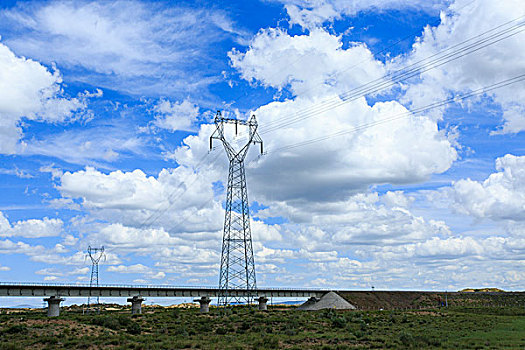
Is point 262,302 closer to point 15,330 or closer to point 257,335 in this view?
point 257,335

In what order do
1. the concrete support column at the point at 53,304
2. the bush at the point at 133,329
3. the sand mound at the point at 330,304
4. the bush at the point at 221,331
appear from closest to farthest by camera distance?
the bush at the point at 133,329 → the bush at the point at 221,331 → the concrete support column at the point at 53,304 → the sand mound at the point at 330,304

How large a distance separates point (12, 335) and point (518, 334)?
181ft

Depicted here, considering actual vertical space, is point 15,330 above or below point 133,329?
above

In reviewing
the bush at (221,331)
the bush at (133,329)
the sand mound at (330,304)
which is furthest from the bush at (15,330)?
the sand mound at (330,304)

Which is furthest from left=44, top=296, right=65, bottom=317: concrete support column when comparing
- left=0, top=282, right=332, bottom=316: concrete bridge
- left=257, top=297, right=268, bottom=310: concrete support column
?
left=257, top=297, right=268, bottom=310: concrete support column

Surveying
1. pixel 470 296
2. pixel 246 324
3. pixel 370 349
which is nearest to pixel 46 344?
pixel 246 324

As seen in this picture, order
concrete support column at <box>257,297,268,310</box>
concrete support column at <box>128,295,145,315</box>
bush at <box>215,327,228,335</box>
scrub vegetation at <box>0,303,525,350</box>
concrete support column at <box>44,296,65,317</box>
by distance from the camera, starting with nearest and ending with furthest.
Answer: scrub vegetation at <box>0,303,525,350</box> < bush at <box>215,327,228,335</box> < concrete support column at <box>44,296,65,317</box> < concrete support column at <box>128,295,145,315</box> < concrete support column at <box>257,297,268,310</box>

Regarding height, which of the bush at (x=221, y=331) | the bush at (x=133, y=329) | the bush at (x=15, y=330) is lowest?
the bush at (x=221, y=331)

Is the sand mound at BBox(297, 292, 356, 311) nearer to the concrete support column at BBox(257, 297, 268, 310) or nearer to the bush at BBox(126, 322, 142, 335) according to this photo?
the concrete support column at BBox(257, 297, 268, 310)

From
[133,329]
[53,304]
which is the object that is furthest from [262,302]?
[133,329]

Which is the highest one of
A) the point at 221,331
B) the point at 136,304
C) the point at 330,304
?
the point at 136,304

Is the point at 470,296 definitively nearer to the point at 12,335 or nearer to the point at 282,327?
the point at 282,327

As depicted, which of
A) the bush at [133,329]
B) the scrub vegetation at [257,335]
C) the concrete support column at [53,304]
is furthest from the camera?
the concrete support column at [53,304]

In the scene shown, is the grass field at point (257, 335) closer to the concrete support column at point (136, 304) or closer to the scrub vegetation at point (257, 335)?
the scrub vegetation at point (257, 335)
